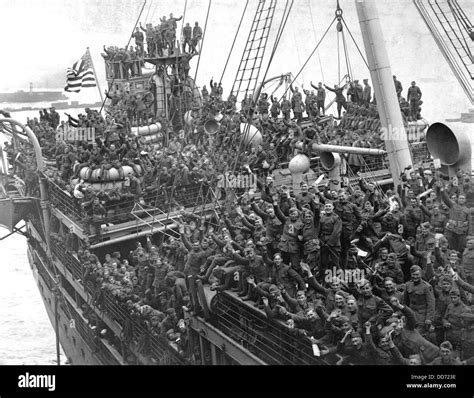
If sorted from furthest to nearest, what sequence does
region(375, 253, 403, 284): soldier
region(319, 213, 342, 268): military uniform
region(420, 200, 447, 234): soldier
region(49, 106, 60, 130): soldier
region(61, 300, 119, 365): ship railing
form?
1. region(49, 106, 60, 130): soldier
2. region(61, 300, 119, 365): ship railing
3. region(420, 200, 447, 234): soldier
4. region(319, 213, 342, 268): military uniform
5. region(375, 253, 403, 284): soldier

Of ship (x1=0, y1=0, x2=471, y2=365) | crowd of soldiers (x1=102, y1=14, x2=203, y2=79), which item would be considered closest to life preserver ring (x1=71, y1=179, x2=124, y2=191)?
ship (x1=0, y1=0, x2=471, y2=365)

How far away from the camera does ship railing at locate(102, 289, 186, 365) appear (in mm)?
8634

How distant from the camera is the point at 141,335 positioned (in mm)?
9414

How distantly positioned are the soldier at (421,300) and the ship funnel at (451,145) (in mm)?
5210

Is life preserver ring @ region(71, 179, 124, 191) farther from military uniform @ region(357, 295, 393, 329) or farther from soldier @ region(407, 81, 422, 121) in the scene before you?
soldier @ region(407, 81, 422, 121)

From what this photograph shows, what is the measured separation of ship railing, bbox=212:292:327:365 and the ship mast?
3725 millimetres

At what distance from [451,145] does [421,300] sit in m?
5.57

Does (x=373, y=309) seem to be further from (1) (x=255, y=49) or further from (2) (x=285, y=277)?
(1) (x=255, y=49)

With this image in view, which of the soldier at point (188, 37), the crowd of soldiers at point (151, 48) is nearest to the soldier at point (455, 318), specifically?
the crowd of soldiers at point (151, 48)

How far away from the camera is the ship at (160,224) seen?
8062 millimetres

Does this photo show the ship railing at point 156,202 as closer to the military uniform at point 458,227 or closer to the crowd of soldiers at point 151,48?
the military uniform at point 458,227

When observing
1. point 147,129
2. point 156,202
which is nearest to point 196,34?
point 147,129

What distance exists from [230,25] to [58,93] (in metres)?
8.08
